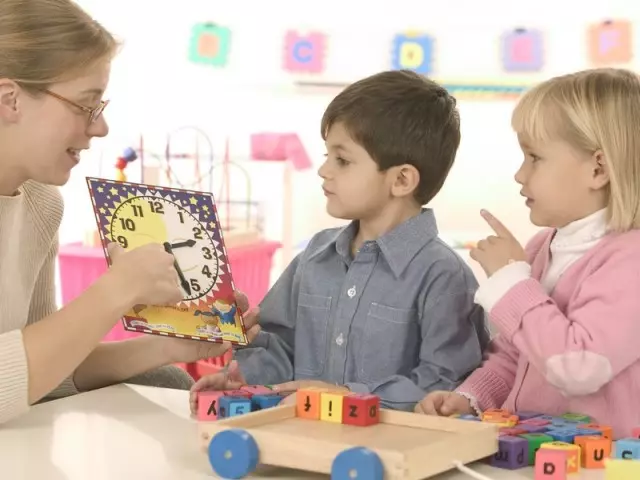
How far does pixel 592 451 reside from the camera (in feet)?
3.40

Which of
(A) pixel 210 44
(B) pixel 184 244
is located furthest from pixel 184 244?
(A) pixel 210 44

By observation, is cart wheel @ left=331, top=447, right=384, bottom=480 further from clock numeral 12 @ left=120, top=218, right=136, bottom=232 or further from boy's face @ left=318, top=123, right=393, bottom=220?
boy's face @ left=318, top=123, right=393, bottom=220

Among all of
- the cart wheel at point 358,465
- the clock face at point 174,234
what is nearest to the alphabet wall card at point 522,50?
the clock face at point 174,234

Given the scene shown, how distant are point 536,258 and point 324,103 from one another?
258 cm

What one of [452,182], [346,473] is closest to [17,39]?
[346,473]

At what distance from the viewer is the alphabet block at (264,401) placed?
3.95 feet

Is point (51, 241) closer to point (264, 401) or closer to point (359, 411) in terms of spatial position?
point (264, 401)

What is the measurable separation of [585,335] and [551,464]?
0.79 ft

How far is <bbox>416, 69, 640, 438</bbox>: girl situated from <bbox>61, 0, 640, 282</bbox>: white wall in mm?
2274

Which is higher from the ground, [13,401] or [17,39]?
[17,39]

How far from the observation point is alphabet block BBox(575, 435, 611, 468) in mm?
1036

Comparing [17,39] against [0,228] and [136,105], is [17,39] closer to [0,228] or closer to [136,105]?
[0,228]

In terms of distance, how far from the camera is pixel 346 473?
3.07 ft

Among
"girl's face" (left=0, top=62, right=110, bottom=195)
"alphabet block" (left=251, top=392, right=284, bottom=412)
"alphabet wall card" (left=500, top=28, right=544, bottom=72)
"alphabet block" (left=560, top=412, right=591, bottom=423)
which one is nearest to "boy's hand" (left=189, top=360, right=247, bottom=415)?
"alphabet block" (left=251, top=392, right=284, bottom=412)
